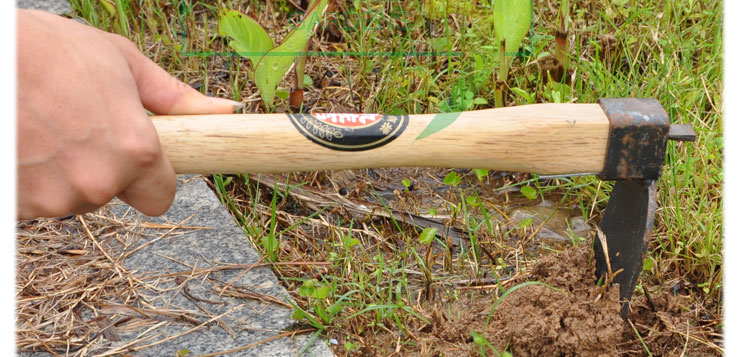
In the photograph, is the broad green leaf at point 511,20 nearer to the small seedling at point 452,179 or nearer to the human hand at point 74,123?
the small seedling at point 452,179

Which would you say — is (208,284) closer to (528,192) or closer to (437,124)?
(437,124)

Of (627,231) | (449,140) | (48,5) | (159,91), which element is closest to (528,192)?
(627,231)

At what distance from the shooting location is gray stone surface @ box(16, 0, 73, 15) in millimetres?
3350

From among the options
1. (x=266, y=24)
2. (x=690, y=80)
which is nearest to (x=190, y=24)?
(x=266, y=24)

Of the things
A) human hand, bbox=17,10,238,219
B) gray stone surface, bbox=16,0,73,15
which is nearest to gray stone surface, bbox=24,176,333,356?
human hand, bbox=17,10,238,219

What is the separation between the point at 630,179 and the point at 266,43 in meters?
1.27

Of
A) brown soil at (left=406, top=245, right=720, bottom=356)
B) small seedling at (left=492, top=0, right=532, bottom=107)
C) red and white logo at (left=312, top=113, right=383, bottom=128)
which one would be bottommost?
brown soil at (left=406, top=245, right=720, bottom=356)

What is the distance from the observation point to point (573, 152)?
1912mm

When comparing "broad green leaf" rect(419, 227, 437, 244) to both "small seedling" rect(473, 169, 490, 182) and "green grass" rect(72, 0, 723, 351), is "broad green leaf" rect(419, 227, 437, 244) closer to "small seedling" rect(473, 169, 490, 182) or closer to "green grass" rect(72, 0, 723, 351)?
"green grass" rect(72, 0, 723, 351)

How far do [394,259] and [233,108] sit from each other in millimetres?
642

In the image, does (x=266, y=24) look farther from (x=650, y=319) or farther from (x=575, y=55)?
(x=650, y=319)

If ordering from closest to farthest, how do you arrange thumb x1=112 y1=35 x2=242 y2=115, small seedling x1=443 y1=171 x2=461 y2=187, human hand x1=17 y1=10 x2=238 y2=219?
human hand x1=17 y1=10 x2=238 y2=219 → thumb x1=112 y1=35 x2=242 y2=115 → small seedling x1=443 y1=171 x2=461 y2=187

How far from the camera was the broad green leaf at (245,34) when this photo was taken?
2582 millimetres

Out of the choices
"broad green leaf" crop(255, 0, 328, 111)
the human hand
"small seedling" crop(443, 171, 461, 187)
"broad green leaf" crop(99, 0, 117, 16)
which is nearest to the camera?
the human hand
